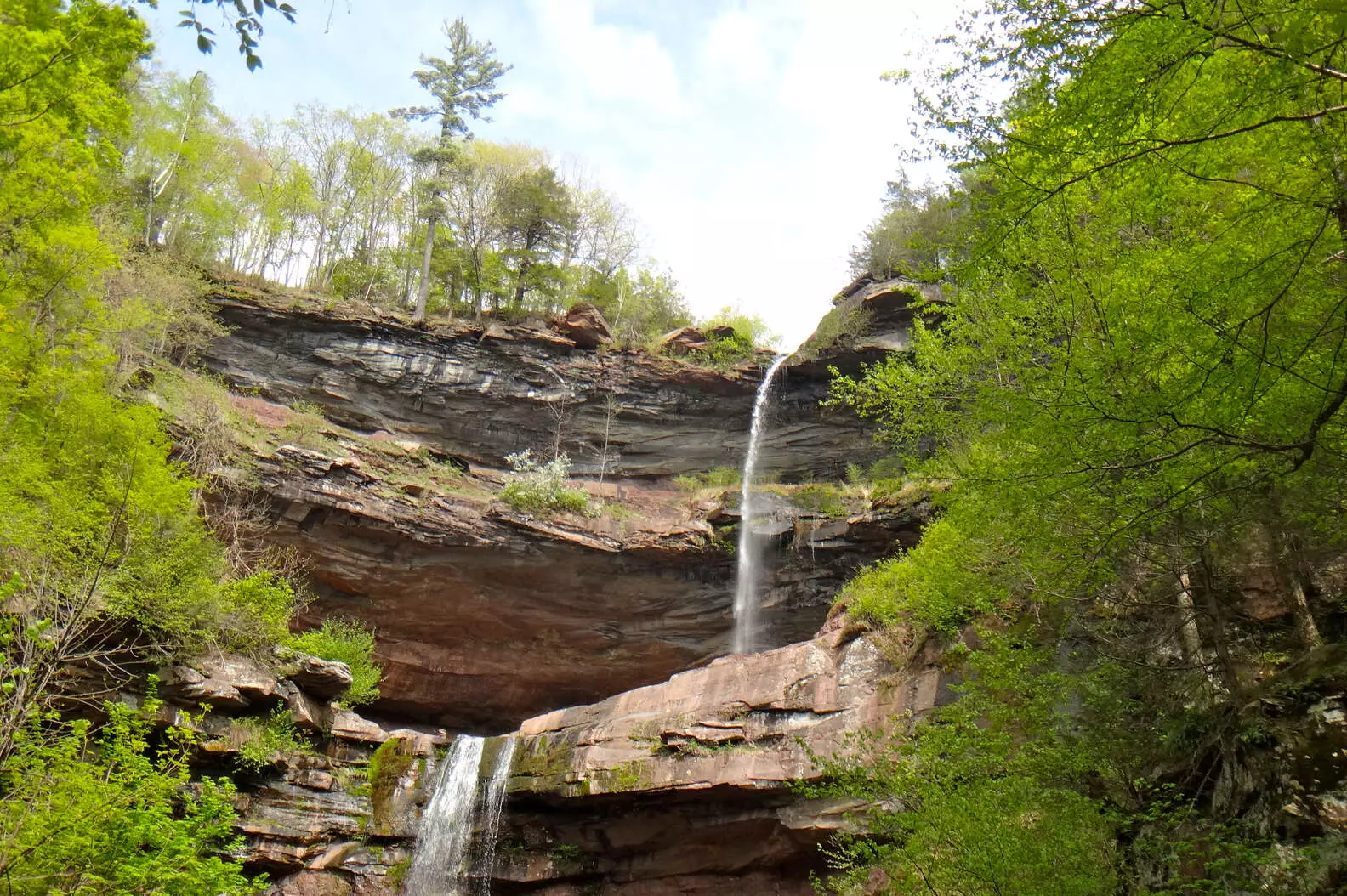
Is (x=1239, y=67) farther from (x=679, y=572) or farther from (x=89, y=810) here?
(x=679, y=572)

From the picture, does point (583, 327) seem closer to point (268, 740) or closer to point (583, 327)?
point (583, 327)

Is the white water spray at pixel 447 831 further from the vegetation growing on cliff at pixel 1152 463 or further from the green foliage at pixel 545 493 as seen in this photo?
the vegetation growing on cliff at pixel 1152 463

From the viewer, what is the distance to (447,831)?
17469mm

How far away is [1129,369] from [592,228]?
34.6 m

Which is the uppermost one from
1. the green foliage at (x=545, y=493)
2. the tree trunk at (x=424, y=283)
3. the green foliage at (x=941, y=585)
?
the tree trunk at (x=424, y=283)

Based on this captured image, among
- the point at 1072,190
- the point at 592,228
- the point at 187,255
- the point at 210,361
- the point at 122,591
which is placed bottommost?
the point at 122,591

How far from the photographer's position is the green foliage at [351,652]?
67.1ft

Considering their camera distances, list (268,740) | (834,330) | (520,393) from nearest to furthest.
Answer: (268,740), (834,330), (520,393)

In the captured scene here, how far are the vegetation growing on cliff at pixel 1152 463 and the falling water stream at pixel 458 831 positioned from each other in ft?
26.7

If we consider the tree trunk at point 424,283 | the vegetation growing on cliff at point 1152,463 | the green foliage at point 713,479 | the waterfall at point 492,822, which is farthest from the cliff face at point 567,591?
the vegetation growing on cliff at point 1152,463

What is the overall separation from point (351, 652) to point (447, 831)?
6.04 metres

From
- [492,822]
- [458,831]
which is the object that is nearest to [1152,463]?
[492,822]

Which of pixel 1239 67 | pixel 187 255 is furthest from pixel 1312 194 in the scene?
pixel 187 255

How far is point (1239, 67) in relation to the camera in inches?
233
